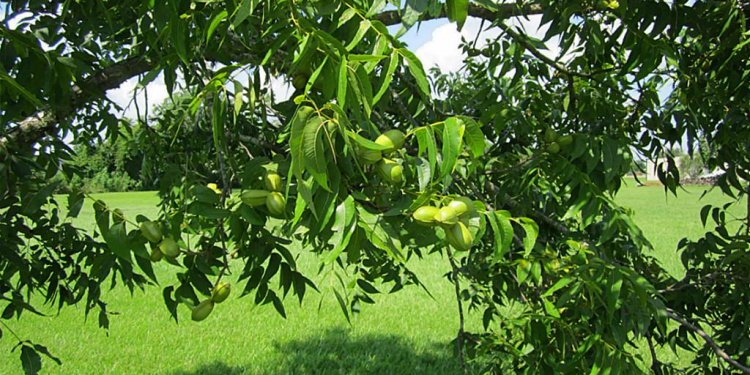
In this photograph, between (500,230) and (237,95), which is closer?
(237,95)

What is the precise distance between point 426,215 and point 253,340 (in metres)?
4.12

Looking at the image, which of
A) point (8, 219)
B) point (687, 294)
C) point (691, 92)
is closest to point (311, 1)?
point (8, 219)

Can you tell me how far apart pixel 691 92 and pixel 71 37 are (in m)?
1.86

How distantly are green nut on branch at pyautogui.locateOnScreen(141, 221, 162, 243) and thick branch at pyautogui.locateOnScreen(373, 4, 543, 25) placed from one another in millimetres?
876

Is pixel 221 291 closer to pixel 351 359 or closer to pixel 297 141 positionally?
pixel 297 141

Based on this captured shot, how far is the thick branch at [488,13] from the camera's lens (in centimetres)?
166

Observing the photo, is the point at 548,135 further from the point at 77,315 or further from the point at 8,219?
the point at 77,315

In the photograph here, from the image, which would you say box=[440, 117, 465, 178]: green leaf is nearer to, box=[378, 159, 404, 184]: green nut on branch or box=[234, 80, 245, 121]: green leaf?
box=[378, 159, 404, 184]: green nut on branch

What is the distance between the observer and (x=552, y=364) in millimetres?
1312

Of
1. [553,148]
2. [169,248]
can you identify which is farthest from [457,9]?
[553,148]

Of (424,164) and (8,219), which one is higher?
(424,164)

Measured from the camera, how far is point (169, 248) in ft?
3.35

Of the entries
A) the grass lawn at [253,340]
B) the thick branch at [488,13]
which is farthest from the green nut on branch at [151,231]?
the grass lawn at [253,340]

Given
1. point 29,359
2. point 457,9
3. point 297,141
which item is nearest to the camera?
point 297,141
